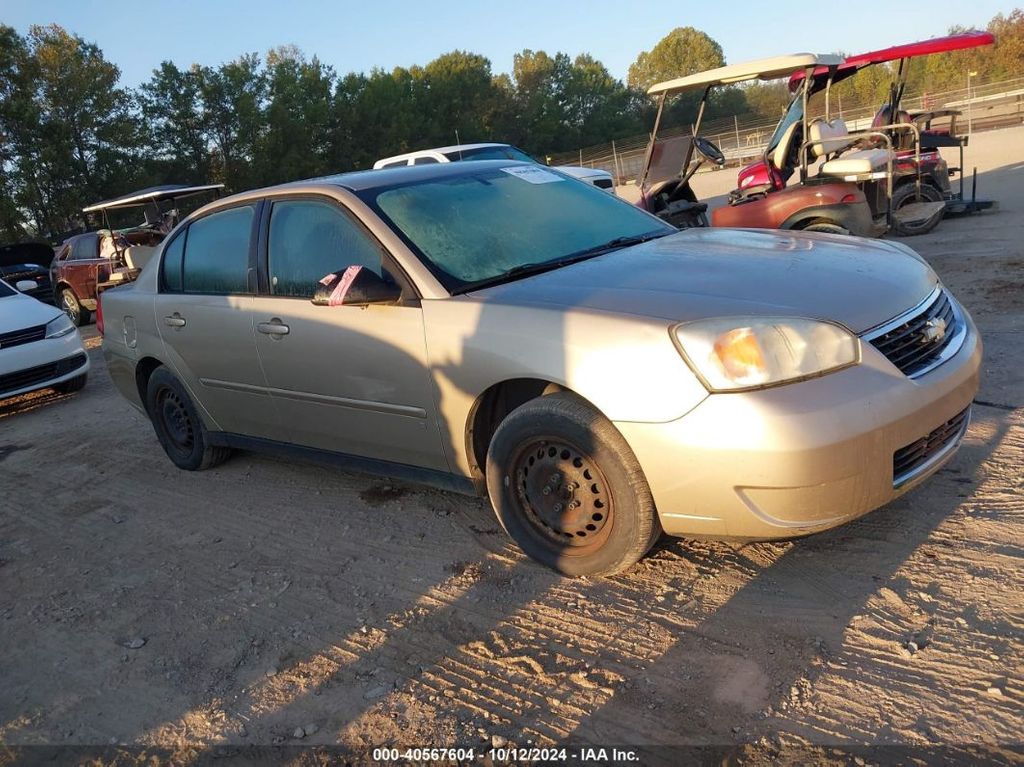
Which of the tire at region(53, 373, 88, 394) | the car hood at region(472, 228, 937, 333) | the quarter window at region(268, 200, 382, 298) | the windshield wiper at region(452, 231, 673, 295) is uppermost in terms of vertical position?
the quarter window at region(268, 200, 382, 298)

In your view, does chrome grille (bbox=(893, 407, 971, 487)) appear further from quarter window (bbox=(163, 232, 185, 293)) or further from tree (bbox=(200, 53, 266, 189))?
tree (bbox=(200, 53, 266, 189))

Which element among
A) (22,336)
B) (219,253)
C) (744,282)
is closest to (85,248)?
(22,336)

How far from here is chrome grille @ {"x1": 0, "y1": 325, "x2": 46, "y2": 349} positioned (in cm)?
771

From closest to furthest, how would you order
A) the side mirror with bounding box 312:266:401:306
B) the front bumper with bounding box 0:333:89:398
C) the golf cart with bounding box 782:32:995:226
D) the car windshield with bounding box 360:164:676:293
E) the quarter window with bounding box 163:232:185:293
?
the side mirror with bounding box 312:266:401:306 < the car windshield with bounding box 360:164:676:293 < the quarter window with bounding box 163:232:185:293 < the front bumper with bounding box 0:333:89:398 < the golf cart with bounding box 782:32:995:226

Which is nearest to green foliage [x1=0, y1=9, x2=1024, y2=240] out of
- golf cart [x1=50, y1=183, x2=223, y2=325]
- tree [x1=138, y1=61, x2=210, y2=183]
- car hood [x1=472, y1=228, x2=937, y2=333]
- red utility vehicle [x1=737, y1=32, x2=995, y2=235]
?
tree [x1=138, y1=61, x2=210, y2=183]

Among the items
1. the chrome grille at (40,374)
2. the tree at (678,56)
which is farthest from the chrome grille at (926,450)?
the tree at (678,56)

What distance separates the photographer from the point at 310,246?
13.1ft

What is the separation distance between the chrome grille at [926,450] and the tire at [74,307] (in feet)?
47.5

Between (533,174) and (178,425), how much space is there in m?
2.80

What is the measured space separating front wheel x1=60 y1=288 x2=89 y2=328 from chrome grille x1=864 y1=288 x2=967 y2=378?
14.3 meters

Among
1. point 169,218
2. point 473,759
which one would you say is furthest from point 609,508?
point 169,218

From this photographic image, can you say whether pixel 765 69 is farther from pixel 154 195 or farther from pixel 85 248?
pixel 85 248

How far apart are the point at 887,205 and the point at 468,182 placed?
574 cm

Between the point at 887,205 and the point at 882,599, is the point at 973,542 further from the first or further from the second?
the point at 887,205
